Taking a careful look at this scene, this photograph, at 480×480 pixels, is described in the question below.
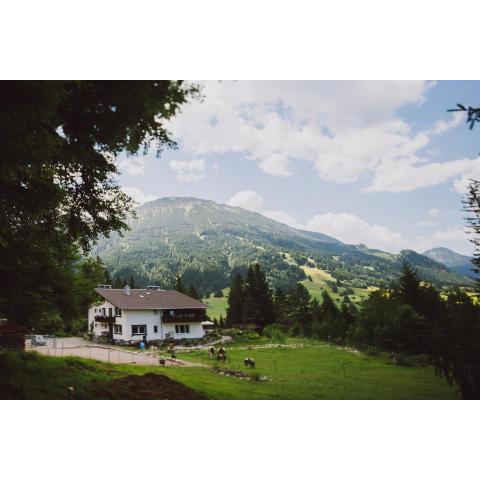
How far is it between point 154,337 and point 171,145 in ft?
16.9

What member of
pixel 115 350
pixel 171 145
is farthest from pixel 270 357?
pixel 171 145

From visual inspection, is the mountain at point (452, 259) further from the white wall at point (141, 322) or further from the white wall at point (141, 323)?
the white wall at point (141, 322)

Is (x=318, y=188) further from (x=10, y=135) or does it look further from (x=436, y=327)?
(x=10, y=135)

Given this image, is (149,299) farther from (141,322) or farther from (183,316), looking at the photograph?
(183,316)

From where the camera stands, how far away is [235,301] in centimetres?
1080

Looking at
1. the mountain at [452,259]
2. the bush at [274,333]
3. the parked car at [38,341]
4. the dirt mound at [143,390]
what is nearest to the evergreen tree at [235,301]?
the bush at [274,333]

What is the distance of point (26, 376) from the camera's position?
261 inches

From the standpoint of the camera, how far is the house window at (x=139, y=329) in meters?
9.38

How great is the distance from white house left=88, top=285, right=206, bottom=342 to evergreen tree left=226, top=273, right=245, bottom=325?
2.84 ft

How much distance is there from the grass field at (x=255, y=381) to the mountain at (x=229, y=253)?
7.06 ft

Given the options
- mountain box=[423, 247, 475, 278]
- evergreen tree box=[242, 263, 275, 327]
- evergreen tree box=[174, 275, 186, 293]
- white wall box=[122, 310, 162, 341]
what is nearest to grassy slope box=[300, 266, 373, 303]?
evergreen tree box=[242, 263, 275, 327]

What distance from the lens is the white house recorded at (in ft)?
30.1

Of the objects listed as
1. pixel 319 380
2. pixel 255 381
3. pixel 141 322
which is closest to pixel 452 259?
pixel 319 380

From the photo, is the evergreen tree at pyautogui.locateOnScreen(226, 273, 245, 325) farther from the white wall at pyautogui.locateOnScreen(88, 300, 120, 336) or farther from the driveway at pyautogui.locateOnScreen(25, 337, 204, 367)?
the white wall at pyautogui.locateOnScreen(88, 300, 120, 336)
